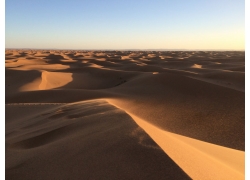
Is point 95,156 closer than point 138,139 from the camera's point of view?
Yes

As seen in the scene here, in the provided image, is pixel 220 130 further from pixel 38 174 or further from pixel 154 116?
pixel 38 174

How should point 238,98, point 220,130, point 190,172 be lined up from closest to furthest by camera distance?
point 190,172, point 220,130, point 238,98

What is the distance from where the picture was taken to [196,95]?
678cm

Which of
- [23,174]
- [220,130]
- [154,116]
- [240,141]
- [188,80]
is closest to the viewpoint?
[23,174]

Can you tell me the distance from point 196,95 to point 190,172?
5194 millimetres

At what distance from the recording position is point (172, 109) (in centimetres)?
562

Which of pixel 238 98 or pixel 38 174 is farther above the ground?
pixel 38 174

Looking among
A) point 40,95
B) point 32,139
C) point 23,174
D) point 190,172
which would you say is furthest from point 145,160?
point 40,95

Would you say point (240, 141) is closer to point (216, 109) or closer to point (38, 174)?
point (216, 109)

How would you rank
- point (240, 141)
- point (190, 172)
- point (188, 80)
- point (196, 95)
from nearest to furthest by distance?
point (190, 172) < point (240, 141) < point (196, 95) < point (188, 80)
